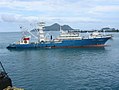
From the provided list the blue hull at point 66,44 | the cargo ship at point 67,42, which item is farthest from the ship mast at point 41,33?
the blue hull at point 66,44

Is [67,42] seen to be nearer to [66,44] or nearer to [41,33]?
[66,44]

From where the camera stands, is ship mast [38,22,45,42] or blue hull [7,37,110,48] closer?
blue hull [7,37,110,48]

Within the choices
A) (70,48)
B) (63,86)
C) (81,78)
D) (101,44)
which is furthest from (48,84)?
(101,44)

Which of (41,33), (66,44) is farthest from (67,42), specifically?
(41,33)

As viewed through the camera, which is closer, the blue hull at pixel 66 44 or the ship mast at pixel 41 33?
the blue hull at pixel 66 44

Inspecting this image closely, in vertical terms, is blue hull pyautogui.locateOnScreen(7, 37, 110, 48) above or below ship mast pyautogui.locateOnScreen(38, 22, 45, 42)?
below

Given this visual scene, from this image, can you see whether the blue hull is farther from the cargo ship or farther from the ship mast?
the ship mast

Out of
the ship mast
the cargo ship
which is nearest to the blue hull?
the cargo ship

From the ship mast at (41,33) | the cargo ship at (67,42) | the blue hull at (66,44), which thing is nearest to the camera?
the blue hull at (66,44)

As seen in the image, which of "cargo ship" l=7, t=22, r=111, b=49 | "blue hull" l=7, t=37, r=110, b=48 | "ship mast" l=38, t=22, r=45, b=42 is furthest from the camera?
"ship mast" l=38, t=22, r=45, b=42

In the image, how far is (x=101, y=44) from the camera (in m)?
111

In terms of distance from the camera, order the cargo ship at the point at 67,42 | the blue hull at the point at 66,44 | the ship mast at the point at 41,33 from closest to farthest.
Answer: the blue hull at the point at 66,44
the cargo ship at the point at 67,42
the ship mast at the point at 41,33

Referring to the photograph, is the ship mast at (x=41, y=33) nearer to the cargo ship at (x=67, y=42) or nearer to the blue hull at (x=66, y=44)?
the cargo ship at (x=67, y=42)

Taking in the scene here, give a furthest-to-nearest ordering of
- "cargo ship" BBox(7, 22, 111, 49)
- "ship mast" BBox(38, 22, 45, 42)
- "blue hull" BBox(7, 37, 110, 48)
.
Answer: "ship mast" BBox(38, 22, 45, 42), "cargo ship" BBox(7, 22, 111, 49), "blue hull" BBox(7, 37, 110, 48)
